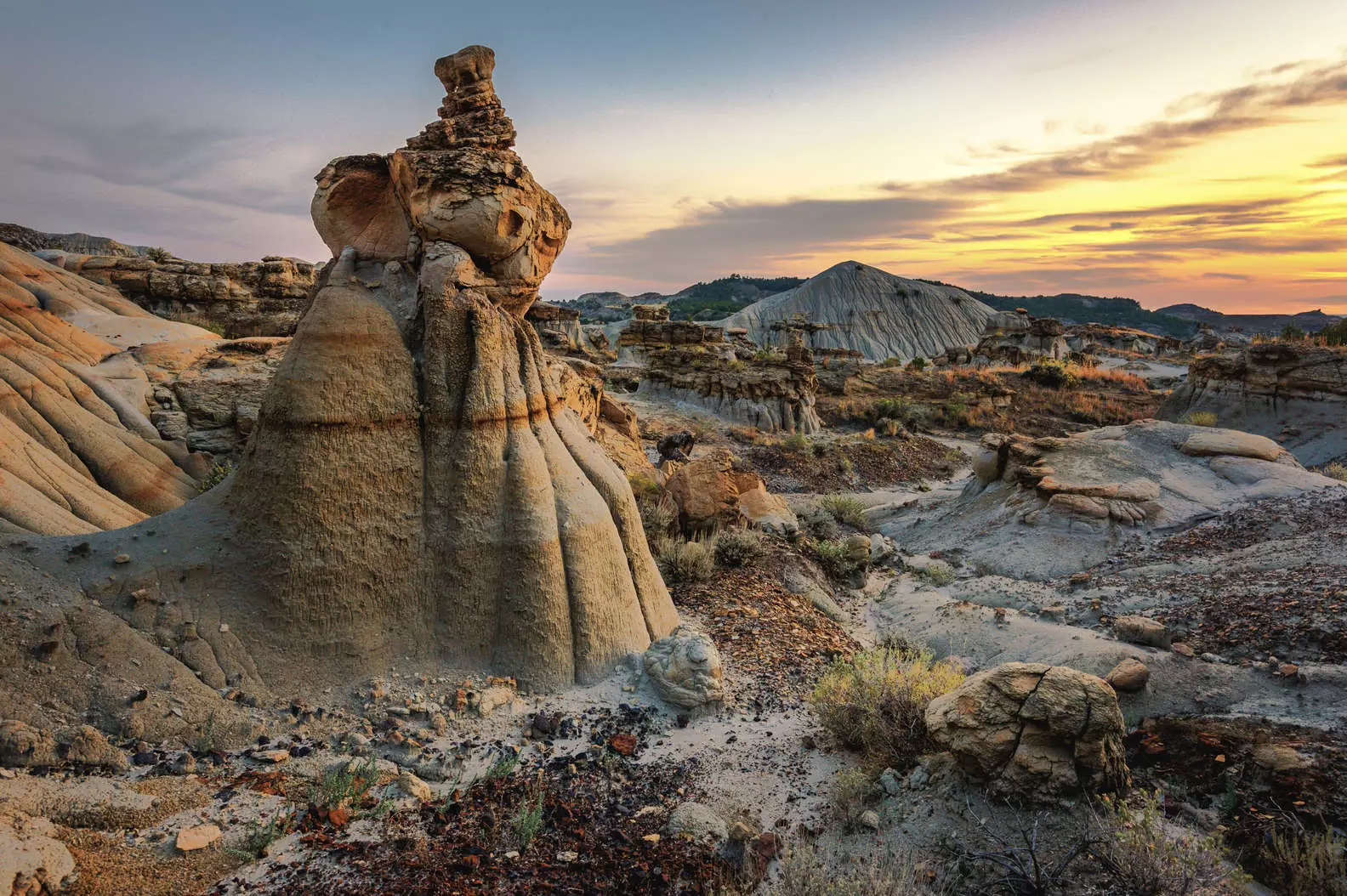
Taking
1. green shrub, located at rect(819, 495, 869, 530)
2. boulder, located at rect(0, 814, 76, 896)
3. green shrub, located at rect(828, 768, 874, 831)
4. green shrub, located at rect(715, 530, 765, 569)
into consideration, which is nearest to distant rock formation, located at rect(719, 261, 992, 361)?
green shrub, located at rect(819, 495, 869, 530)

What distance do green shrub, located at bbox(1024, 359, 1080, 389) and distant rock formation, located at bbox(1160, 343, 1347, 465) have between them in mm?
9316

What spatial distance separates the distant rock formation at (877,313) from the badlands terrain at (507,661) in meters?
68.5

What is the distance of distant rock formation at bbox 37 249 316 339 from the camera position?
53.1 ft

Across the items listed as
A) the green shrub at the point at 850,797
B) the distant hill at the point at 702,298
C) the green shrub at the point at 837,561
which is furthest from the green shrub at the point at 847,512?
the distant hill at the point at 702,298

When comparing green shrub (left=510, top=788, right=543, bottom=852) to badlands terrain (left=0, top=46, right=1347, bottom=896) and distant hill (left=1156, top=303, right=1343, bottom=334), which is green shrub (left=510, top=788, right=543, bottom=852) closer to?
badlands terrain (left=0, top=46, right=1347, bottom=896)

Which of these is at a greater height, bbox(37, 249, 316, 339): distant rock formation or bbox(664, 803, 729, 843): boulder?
bbox(37, 249, 316, 339): distant rock formation

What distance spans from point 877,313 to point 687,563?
80.3 meters

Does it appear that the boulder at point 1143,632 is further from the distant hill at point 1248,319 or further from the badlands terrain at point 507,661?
the distant hill at point 1248,319

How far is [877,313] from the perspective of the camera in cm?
8225

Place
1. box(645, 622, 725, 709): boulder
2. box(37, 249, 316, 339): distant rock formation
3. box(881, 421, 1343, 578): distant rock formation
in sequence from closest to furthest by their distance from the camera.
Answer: box(645, 622, 725, 709): boulder → box(881, 421, 1343, 578): distant rock formation → box(37, 249, 316, 339): distant rock formation

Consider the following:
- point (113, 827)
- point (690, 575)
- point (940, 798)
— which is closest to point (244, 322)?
point (690, 575)

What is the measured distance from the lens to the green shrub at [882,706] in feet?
15.2

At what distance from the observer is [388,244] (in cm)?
605

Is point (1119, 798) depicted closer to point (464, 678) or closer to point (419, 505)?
point (464, 678)
